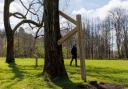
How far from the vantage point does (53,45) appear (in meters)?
15.1

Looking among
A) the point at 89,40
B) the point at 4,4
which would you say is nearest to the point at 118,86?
the point at 4,4

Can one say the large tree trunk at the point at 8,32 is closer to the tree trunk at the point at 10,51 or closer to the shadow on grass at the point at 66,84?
the tree trunk at the point at 10,51

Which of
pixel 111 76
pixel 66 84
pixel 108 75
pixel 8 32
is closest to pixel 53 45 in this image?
pixel 66 84

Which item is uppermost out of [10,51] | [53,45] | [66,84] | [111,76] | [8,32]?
[8,32]

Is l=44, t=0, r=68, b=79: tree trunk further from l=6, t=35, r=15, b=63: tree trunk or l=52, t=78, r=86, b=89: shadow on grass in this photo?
l=6, t=35, r=15, b=63: tree trunk

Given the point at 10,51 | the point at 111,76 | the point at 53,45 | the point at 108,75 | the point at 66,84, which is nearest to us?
the point at 66,84

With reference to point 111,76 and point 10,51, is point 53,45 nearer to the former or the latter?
point 111,76

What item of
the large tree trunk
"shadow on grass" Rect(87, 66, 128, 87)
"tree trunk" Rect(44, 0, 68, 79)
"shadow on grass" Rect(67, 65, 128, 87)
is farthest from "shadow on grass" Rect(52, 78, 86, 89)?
the large tree trunk

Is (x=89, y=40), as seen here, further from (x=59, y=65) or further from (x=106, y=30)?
(x=59, y=65)

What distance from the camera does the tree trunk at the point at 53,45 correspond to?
15023 mm

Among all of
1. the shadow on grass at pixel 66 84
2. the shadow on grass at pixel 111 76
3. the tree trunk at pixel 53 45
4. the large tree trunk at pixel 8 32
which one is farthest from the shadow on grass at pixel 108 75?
the large tree trunk at pixel 8 32

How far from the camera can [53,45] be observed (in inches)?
595

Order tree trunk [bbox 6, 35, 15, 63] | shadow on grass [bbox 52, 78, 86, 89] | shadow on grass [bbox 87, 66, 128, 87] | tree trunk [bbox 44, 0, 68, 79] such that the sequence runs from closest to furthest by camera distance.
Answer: shadow on grass [bbox 52, 78, 86, 89]
tree trunk [bbox 44, 0, 68, 79]
shadow on grass [bbox 87, 66, 128, 87]
tree trunk [bbox 6, 35, 15, 63]

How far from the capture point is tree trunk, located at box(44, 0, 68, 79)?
15.0 metres
